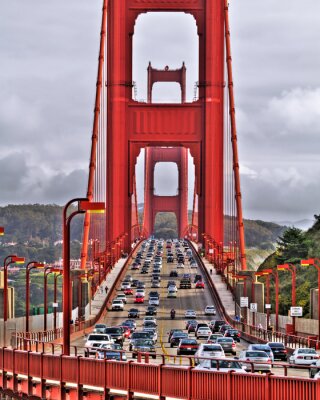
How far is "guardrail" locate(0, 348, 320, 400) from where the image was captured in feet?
88.0

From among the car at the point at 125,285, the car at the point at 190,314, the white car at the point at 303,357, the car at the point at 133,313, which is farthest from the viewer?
the car at the point at 125,285

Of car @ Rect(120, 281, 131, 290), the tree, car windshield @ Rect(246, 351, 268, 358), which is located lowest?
car windshield @ Rect(246, 351, 268, 358)

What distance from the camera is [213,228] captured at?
139875 millimetres

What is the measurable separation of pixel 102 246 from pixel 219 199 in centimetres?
1540

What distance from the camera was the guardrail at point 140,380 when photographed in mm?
26812

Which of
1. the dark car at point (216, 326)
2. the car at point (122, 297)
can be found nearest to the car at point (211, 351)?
the dark car at point (216, 326)

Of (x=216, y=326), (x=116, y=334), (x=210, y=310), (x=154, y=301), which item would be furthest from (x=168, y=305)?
(x=116, y=334)

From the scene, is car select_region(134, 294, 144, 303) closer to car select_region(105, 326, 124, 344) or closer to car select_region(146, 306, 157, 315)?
car select_region(146, 306, 157, 315)

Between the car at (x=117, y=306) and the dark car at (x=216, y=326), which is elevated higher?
the car at (x=117, y=306)

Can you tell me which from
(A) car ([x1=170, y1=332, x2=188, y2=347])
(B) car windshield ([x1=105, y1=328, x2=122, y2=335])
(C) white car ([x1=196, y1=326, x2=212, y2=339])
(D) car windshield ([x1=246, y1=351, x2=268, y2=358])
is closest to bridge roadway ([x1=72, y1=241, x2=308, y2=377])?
(A) car ([x1=170, y1=332, x2=188, y2=347])

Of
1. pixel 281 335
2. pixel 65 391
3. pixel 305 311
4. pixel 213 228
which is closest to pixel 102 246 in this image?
pixel 213 228

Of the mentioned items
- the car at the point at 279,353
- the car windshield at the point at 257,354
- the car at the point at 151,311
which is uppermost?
the car at the point at 151,311

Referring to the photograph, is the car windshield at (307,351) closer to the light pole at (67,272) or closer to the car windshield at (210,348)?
the car windshield at (210,348)

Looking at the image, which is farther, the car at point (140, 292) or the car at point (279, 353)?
the car at point (140, 292)
